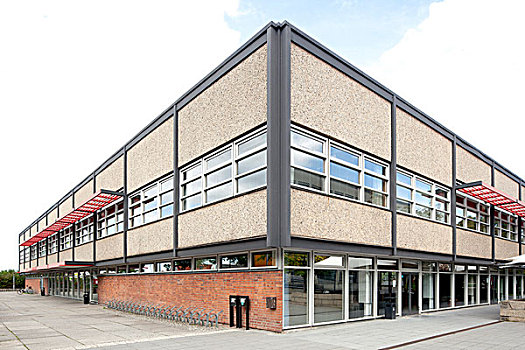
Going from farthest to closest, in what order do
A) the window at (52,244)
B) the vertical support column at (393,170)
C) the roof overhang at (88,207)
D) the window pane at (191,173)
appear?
the window at (52,244), the roof overhang at (88,207), the window pane at (191,173), the vertical support column at (393,170)

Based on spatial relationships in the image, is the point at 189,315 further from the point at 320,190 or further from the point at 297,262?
the point at 320,190

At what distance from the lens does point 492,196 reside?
22906 mm

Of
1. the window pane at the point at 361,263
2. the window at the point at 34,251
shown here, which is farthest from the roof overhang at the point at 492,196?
the window at the point at 34,251

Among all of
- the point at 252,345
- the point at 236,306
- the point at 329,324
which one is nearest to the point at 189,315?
the point at 236,306

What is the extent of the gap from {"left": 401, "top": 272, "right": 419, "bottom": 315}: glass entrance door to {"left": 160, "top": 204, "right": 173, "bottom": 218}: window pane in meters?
9.43

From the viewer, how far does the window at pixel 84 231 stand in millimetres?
29375

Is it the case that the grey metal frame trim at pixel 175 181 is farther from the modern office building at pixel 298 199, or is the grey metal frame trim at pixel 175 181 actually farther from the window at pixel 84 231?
the window at pixel 84 231

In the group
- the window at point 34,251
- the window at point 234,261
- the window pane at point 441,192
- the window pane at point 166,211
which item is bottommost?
the window at point 34,251


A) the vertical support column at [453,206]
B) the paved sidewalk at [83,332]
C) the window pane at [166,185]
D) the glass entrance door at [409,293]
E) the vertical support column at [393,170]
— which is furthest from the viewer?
the vertical support column at [453,206]

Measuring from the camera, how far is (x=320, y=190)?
45.2 ft

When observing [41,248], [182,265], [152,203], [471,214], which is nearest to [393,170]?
[471,214]

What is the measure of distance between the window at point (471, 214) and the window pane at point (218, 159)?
12.0m

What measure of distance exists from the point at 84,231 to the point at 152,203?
12428 millimetres

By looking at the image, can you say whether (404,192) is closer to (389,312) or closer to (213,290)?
(389,312)
